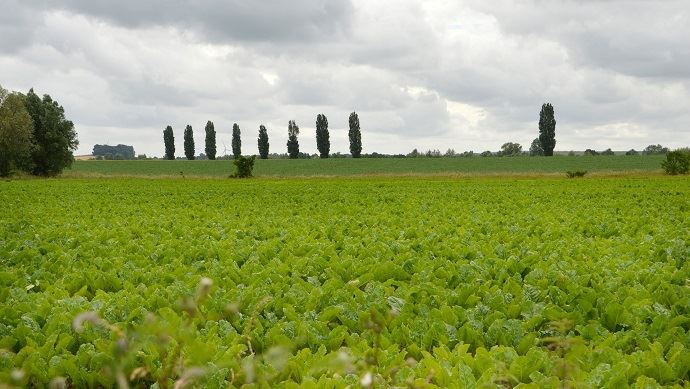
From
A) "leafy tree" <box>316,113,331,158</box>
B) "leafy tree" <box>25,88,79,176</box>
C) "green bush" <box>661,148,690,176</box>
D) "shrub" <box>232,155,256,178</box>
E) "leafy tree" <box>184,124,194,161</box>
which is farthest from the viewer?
"leafy tree" <box>184,124,194,161</box>

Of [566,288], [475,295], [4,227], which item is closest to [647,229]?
[566,288]

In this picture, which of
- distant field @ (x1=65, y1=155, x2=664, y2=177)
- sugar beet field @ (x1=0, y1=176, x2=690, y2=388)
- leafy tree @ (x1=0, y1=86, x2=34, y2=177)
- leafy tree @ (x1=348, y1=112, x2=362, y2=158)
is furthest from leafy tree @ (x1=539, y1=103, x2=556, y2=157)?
sugar beet field @ (x1=0, y1=176, x2=690, y2=388)

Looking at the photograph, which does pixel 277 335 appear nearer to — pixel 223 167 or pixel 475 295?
pixel 475 295

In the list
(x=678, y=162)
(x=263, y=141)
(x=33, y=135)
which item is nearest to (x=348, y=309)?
(x=678, y=162)

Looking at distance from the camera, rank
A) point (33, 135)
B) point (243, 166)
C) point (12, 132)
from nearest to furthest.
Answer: point (12, 132)
point (243, 166)
point (33, 135)

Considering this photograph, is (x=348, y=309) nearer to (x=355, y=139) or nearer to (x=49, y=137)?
(x=49, y=137)

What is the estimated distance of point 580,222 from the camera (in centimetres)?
1242

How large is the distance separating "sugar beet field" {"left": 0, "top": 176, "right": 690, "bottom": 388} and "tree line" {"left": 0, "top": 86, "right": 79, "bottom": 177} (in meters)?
57.7

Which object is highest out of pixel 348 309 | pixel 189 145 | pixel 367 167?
pixel 189 145

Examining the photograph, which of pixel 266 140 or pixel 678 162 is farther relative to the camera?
pixel 266 140

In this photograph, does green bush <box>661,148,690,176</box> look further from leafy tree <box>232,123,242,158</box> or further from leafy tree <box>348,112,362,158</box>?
leafy tree <box>232,123,242,158</box>

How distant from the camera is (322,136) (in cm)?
11112

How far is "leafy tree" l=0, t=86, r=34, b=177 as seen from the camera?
197 ft

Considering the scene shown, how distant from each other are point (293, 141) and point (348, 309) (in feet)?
355
